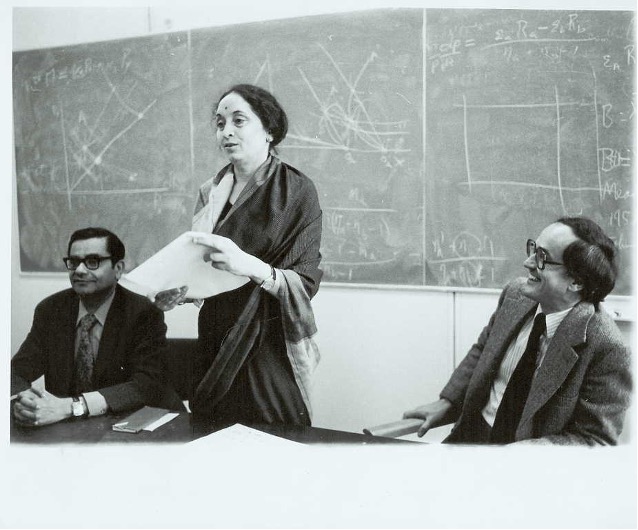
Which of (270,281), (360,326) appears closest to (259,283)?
(270,281)

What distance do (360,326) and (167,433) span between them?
1.79ft

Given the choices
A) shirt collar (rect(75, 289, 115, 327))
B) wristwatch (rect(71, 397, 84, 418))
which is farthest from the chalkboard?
wristwatch (rect(71, 397, 84, 418))

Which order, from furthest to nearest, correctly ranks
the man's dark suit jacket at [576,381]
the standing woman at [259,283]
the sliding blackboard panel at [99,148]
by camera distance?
the sliding blackboard panel at [99,148] → the standing woman at [259,283] → the man's dark suit jacket at [576,381]

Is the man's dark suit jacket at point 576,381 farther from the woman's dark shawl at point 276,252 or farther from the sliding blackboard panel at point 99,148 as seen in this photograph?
the sliding blackboard panel at point 99,148

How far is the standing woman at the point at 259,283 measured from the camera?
1403mm

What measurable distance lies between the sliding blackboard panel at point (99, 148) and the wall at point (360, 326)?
Result: 0.06 meters

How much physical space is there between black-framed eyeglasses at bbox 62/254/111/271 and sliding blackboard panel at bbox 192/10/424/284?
36 cm

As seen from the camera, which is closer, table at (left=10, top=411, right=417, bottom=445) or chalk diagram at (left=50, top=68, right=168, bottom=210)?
table at (left=10, top=411, right=417, bottom=445)

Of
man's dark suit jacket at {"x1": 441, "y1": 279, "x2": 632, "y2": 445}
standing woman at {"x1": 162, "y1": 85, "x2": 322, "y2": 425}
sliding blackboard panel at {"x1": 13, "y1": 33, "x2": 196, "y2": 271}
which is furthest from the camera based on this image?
sliding blackboard panel at {"x1": 13, "y1": 33, "x2": 196, "y2": 271}

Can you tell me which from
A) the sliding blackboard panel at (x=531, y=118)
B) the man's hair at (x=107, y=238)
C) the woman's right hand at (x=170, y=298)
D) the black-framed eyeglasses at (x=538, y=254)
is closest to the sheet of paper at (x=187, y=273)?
the woman's right hand at (x=170, y=298)

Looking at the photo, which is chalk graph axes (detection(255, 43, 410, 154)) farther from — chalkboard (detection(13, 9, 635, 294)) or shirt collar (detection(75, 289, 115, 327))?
shirt collar (detection(75, 289, 115, 327))

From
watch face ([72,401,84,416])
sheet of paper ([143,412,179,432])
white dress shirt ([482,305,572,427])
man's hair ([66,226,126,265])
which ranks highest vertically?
man's hair ([66,226,126,265])

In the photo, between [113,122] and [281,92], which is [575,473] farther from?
[113,122]

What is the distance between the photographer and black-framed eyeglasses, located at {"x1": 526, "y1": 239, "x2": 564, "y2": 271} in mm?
1363
